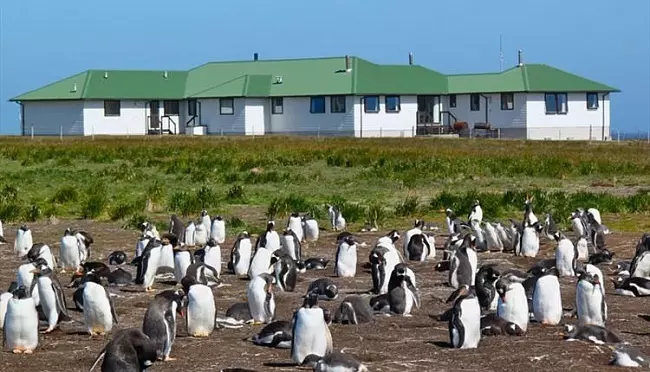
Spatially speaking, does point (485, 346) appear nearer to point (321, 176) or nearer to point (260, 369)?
point (260, 369)

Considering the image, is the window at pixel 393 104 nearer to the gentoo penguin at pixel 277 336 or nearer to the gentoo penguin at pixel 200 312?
the gentoo penguin at pixel 200 312

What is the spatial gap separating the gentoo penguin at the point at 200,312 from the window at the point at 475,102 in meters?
69.1

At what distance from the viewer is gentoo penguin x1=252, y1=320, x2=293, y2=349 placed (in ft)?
43.7

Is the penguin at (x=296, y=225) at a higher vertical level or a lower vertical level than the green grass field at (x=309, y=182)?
lower

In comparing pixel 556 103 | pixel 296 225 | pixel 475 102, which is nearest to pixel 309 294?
pixel 296 225

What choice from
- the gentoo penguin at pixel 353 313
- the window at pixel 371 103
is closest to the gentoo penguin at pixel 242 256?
the gentoo penguin at pixel 353 313

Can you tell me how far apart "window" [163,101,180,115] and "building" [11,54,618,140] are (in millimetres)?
64

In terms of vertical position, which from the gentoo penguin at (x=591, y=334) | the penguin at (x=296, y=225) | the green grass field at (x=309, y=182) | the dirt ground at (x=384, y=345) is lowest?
the dirt ground at (x=384, y=345)

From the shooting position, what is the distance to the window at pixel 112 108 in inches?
3317

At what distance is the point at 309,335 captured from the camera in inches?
488

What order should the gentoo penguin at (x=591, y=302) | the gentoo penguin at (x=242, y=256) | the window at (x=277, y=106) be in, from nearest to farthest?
the gentoo penguin at (x=591, y=302) → the gentoo penguin at (x=242, y=256) → the window at (x=277, y=106)

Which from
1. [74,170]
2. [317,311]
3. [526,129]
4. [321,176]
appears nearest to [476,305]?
[317,311]

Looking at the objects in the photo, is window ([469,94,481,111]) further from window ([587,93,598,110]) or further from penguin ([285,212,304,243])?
penguin ([285,212,304,243])

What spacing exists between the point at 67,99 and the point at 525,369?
74222 mm
